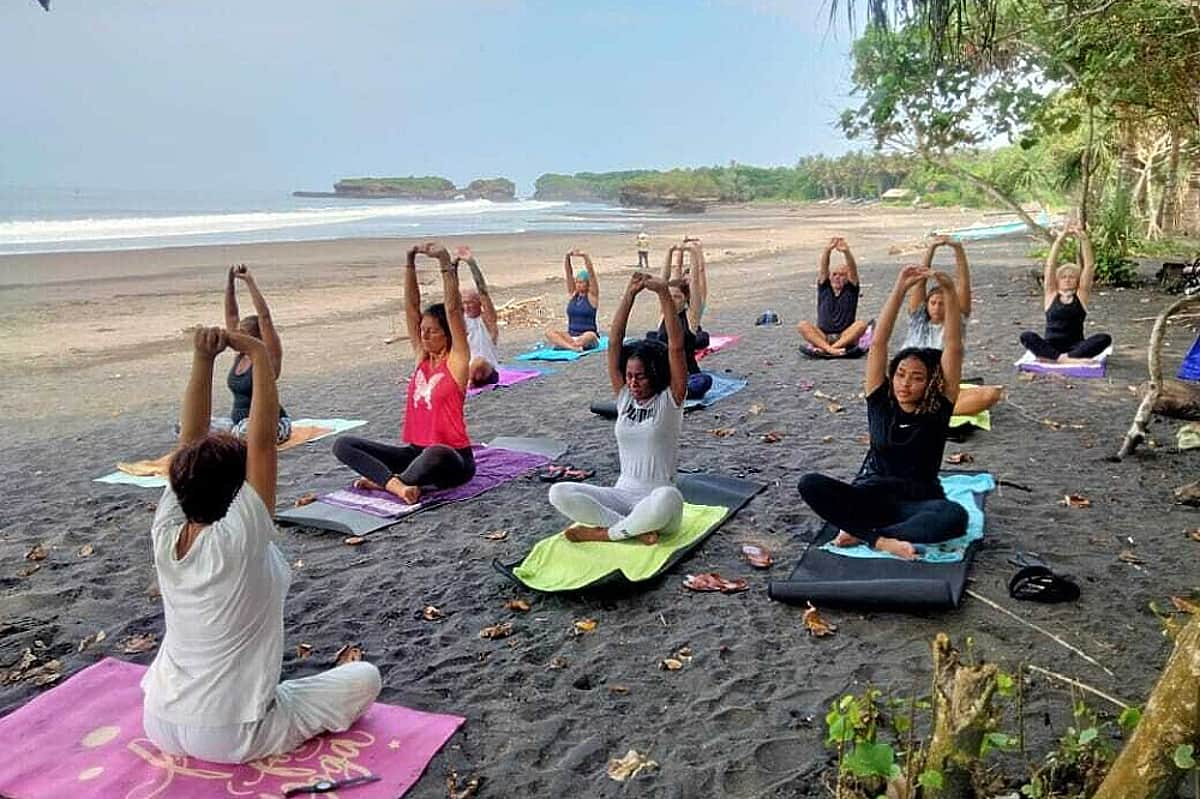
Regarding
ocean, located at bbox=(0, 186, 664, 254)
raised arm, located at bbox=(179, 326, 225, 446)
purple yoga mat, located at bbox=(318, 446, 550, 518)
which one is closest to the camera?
raised arm, located at bbox=(179, 326, 225, 446)

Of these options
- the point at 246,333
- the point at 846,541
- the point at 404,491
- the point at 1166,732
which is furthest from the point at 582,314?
the point at 1166,732

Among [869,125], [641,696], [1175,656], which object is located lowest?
[641,696]

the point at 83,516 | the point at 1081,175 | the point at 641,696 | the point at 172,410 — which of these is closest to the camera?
the point at 641,696

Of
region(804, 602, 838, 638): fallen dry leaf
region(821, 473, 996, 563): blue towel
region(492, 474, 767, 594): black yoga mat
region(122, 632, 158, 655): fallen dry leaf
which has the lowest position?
region(122, 632, 158, 655): fallen dry leaf

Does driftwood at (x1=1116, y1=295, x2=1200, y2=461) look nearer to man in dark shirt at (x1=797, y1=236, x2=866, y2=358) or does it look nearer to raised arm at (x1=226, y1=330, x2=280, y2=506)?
man in dark shirt at (x1=797, y1=236, x2=866, y2=358)

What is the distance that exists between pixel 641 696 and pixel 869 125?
529 inches

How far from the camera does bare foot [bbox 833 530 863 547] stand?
4.36m

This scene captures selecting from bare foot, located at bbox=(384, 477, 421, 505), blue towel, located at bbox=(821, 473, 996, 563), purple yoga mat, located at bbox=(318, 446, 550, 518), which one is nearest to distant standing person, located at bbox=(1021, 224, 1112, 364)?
blue towel, located at bbox=(821, 473, 996, 563)

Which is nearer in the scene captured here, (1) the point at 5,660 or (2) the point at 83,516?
(1) the point at 5,660

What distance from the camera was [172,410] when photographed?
8.38m

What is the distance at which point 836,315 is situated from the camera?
9.55 m

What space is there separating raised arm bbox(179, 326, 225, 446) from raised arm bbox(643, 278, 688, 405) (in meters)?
2.14

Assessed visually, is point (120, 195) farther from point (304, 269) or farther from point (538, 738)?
point (538, 738)

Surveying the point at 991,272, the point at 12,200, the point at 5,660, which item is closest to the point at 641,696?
the point at 5,660
